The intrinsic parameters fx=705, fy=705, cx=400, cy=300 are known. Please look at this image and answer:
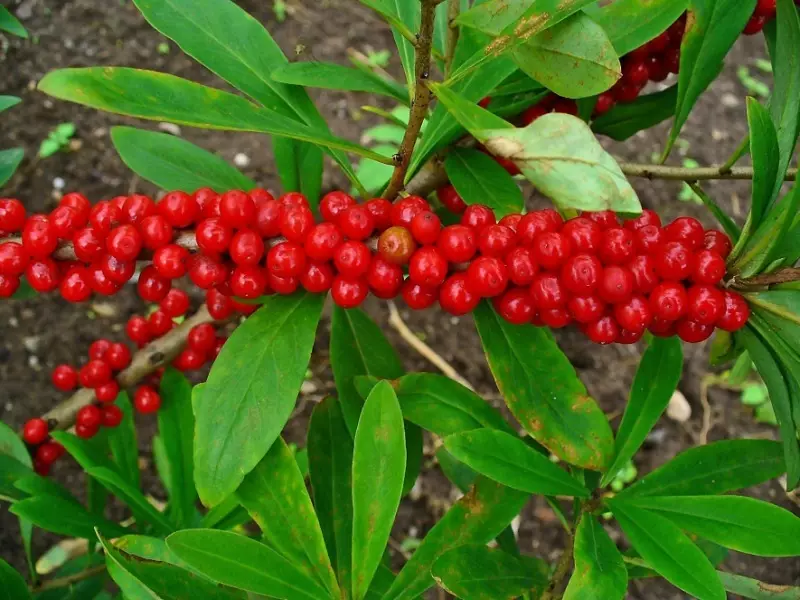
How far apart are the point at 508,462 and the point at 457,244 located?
0.37m

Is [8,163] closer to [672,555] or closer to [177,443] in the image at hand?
[177,443]

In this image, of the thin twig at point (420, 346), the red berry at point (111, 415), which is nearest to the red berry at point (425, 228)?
the red berry at point (111, 415)

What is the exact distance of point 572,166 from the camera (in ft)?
2.29

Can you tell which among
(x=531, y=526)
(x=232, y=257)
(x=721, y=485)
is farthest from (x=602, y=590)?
(x=531, y=526)

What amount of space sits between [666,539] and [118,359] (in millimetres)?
1101

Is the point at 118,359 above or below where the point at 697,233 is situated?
below

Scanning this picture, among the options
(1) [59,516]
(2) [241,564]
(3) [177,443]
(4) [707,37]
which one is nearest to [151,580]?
(2) [241,564]

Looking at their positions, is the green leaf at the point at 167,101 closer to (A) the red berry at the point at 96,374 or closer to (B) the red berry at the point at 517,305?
(B) the red berry at the point at 517,305

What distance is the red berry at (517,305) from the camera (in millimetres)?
1009

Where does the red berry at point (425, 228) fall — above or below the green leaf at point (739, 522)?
above

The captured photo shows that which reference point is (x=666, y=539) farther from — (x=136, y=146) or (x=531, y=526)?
(x=531, y=526)

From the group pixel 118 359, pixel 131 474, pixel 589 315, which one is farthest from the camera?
pixel 131 474

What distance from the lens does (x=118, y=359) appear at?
1.48 metres

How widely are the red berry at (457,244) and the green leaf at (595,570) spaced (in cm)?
48
